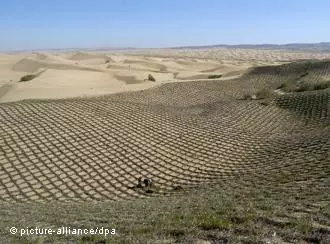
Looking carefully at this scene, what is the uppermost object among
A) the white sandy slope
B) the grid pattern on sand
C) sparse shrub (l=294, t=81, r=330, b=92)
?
sparse shrub (l=294, t=81, r=330, b=92)

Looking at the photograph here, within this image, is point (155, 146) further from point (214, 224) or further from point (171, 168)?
point (214, 224)

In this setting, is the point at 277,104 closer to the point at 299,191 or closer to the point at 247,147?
the point at 247,147

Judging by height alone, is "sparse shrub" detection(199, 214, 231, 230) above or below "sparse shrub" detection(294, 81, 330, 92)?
above

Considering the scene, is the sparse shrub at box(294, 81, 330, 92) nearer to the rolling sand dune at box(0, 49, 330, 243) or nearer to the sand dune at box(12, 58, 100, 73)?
the rolling sand dune at box(0, 49, 330, 243)

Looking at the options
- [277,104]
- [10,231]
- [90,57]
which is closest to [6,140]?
[10,231]

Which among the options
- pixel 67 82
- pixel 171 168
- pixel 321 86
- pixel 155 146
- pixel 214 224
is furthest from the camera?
pixel 67 82

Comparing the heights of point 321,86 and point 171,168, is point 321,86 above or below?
above

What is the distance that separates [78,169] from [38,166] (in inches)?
42.6

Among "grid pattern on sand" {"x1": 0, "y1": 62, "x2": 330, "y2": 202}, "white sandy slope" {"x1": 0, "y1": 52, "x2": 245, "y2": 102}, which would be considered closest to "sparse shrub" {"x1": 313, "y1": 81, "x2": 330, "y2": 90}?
"grid pattern on sand" {"x1": 0, "y1": 62, "x2": 330, "y2": 202}

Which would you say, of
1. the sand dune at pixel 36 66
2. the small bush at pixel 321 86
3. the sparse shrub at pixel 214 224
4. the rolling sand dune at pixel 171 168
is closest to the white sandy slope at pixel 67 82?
the sand dune at pixel 36 66

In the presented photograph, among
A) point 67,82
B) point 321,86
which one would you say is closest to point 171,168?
point 321,86

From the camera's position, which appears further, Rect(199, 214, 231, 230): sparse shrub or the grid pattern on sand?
the grid pattern on sand

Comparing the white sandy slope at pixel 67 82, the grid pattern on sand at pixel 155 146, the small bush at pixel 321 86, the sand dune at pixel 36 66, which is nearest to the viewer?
the grid pattern on sand at pixel 155 146

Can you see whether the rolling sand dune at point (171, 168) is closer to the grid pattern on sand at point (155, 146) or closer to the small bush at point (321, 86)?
the grid pattern on sand at point (155, 146)
